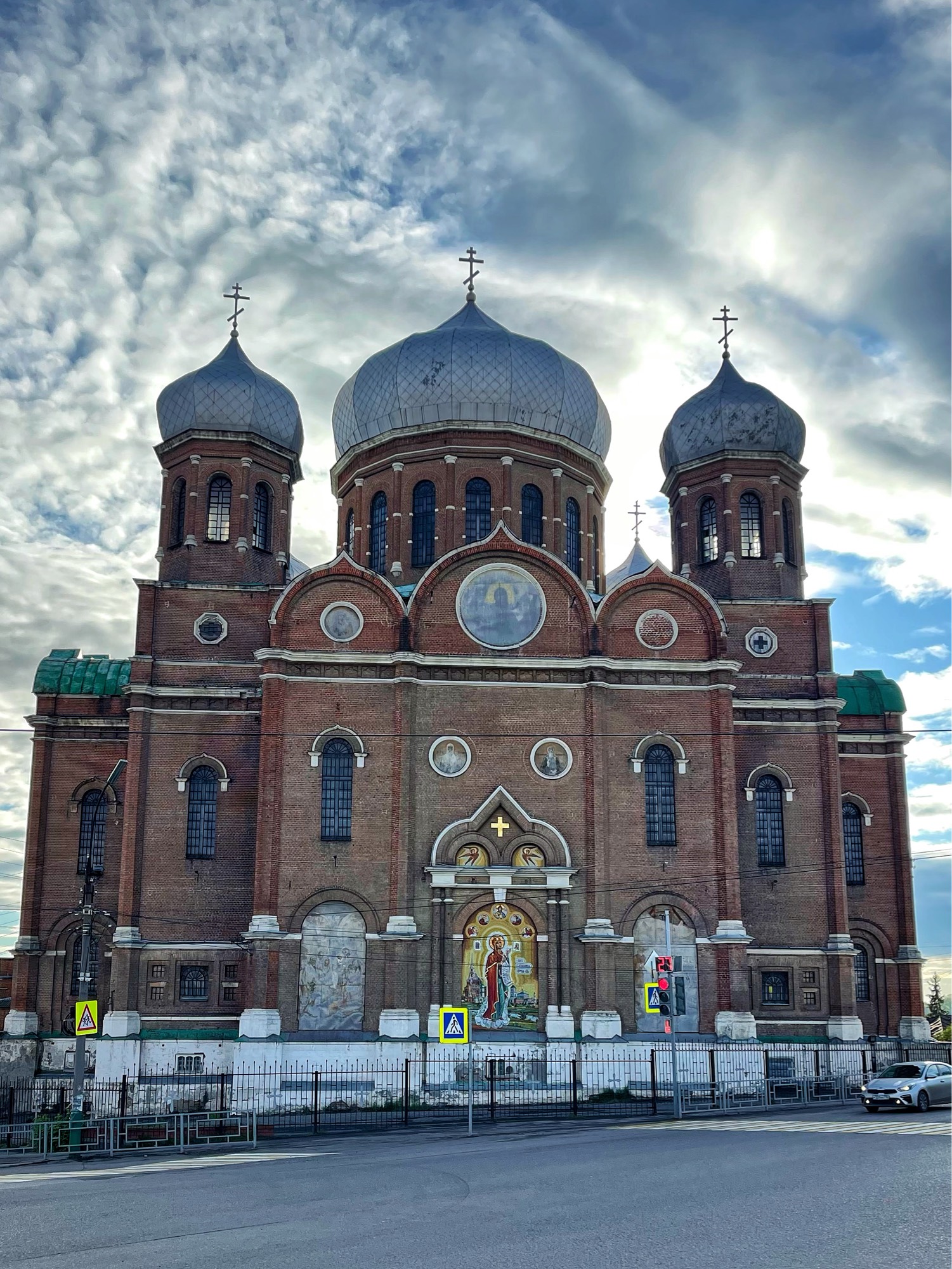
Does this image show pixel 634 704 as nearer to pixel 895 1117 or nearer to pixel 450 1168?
pixel 895 1117

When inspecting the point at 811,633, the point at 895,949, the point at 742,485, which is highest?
the point at 742,485

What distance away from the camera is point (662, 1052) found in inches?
1303

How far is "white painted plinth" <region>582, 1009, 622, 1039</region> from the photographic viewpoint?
3288 cm

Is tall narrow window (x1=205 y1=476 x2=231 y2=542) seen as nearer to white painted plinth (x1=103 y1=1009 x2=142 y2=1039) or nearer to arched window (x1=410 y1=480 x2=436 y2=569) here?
arched window (x1=410 y1=480 x2=436 y2=569)

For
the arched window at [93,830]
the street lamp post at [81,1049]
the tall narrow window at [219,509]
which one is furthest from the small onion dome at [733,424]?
the street lamp post at [81,1049]

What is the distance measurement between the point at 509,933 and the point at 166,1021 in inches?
363

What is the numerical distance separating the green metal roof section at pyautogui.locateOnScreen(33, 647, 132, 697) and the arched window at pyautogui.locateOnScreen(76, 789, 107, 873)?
126 inches

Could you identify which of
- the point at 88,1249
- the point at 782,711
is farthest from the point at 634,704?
the point at 88,1249

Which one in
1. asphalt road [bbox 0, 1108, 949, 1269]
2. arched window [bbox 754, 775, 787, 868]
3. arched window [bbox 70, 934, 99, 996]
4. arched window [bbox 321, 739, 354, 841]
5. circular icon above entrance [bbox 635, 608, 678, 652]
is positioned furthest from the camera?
arched window [bbox 70, 934, 99, 996]

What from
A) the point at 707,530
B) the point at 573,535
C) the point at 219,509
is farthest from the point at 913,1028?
the point at 219,509

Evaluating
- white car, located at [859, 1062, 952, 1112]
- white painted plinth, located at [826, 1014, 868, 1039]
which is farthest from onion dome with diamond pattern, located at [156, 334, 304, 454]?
white car, located at [859, 1062, 952, 1112]

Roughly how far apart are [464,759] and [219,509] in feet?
36.2

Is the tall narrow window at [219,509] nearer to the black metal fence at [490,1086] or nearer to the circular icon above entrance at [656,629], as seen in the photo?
the circular icon above entrance at [656,629]

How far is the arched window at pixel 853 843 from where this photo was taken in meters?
40.3
